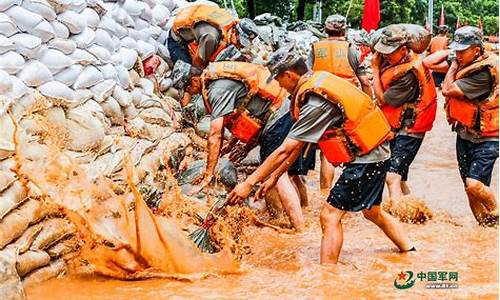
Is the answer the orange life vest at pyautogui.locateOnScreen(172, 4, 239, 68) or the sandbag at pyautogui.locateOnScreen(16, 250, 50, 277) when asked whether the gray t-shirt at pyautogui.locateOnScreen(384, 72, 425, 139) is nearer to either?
the orange life vest at pyautogui.locateOnScreen(172, 4, 239, 68)

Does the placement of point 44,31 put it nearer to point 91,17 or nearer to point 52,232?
point 91,17

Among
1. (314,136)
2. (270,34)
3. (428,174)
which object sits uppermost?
(314,136)

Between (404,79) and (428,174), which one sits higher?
(404,79)

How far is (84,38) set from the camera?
500 cm

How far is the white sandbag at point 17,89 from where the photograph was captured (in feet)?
13.7

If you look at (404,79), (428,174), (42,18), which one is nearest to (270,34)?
(428,174)

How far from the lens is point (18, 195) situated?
3801mm

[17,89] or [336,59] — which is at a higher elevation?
[17,89]

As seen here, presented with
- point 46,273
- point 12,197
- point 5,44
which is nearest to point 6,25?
point 5,44

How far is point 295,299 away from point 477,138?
7.22 feet

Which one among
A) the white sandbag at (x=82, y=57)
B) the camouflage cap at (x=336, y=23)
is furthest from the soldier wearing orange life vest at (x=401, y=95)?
the white sandbag at (x=82, y=57)

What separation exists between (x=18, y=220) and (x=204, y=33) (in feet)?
9.39

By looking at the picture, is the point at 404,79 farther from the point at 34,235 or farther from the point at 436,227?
the point at 34,235

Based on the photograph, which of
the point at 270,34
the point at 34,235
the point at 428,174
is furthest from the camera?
the point at 270,34
